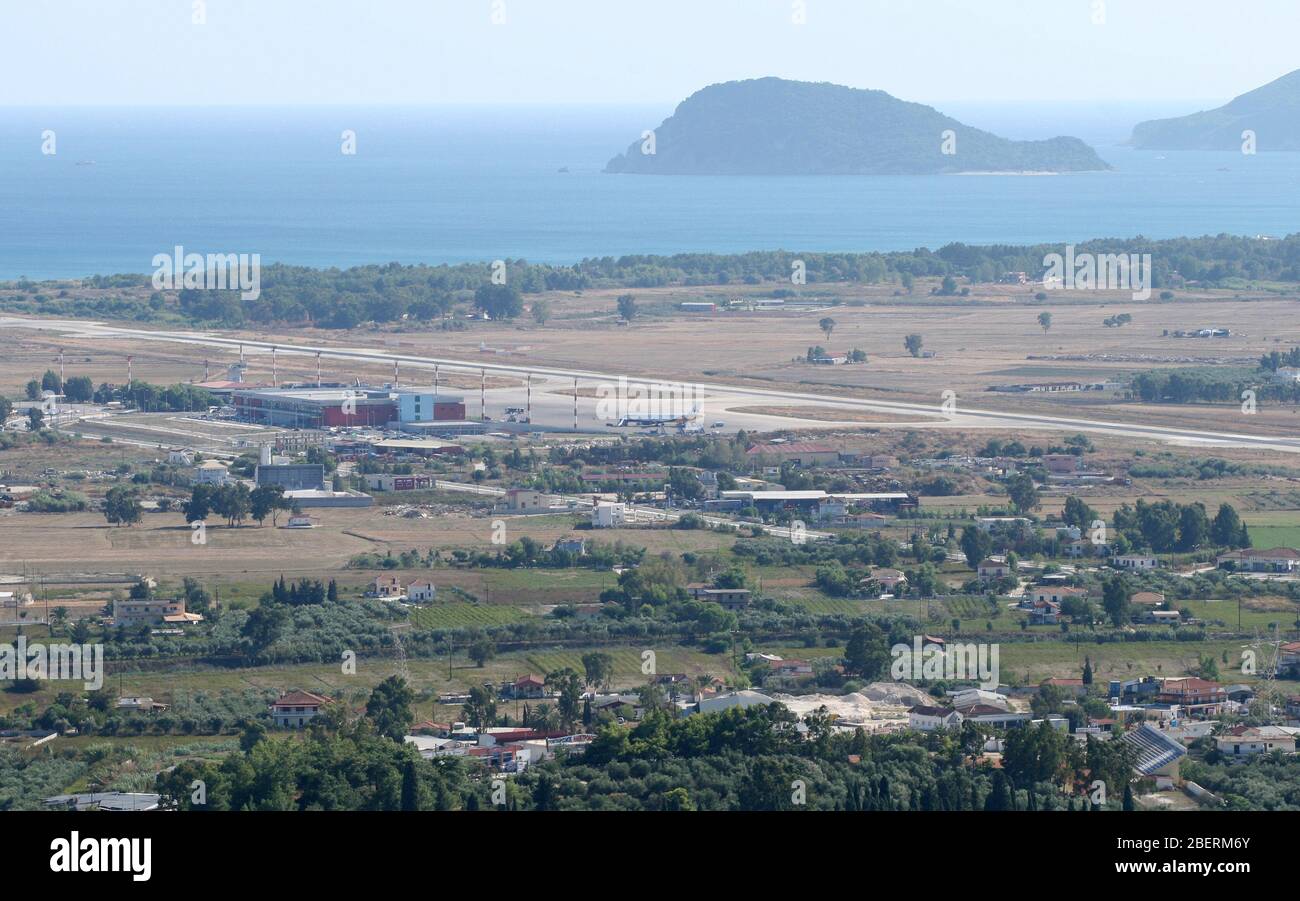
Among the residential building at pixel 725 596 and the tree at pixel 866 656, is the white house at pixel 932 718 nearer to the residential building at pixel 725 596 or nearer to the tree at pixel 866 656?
the tree at pixel 866 656

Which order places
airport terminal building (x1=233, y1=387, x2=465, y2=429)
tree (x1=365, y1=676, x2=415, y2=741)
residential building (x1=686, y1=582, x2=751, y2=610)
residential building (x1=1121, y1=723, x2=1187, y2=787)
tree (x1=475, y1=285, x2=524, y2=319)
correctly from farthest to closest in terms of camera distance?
tree (x1=475, y1=285, x2=524, y2=319)
airport terminal building (x1=233, y1=387, x2=465, y2=429)
residential building (x1=686, y1=582, x2=751, y2=610)
tree (x1=365, y1=676, x2=415, y2=741)
residential building (x1=1121, y1=723, x2=1187, y2=787)

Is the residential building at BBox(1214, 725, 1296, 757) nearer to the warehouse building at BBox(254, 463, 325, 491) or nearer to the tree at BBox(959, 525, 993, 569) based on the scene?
the tree at BBox(959, 525, 993, 569)

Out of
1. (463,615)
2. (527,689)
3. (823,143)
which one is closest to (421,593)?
(463,615)

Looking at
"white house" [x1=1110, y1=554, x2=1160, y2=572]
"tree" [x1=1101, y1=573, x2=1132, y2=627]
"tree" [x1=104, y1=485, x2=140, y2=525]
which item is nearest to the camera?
"tree" [x1=1101, y1=573, x2=1132, y2=627]

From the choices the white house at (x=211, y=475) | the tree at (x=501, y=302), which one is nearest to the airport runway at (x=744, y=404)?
the white house at (x=211, y=475)

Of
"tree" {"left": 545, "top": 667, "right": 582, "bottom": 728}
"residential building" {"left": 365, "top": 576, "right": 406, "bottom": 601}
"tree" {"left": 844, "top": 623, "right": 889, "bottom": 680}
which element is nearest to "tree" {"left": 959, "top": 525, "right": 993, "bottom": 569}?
"tree" {"left": 844, "top": 623, "right": 889, "bottom": 680}

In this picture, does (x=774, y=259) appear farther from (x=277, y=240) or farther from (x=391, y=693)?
(x=391, y=693)
